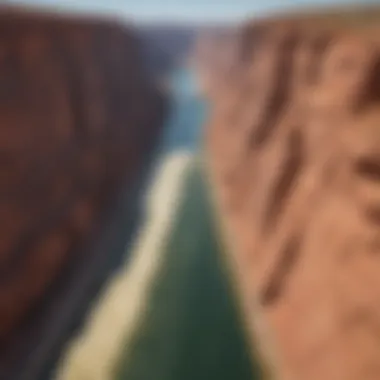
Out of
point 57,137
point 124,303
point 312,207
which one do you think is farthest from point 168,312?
point 57,137

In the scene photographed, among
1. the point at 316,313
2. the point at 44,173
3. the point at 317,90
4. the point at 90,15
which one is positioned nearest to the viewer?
the point at 316,313

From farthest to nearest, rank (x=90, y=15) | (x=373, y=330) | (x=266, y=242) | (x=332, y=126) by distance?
(x=90, y=15) → (x=266, y=242) → (x=332, y=126) → (x=373, y=330)

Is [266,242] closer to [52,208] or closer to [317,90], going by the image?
[317,90]

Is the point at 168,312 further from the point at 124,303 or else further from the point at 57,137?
the point at 57,137

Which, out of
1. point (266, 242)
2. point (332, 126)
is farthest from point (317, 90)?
point (266, 242)

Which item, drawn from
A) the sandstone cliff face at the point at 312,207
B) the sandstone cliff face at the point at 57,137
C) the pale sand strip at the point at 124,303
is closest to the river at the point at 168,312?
the pale sand strip at the point at 124,303

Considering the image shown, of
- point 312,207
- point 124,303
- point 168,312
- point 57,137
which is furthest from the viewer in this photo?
point 57,137

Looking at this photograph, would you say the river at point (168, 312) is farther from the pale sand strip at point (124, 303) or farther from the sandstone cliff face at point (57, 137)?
the sandstone cliff face at point (57, 137)
